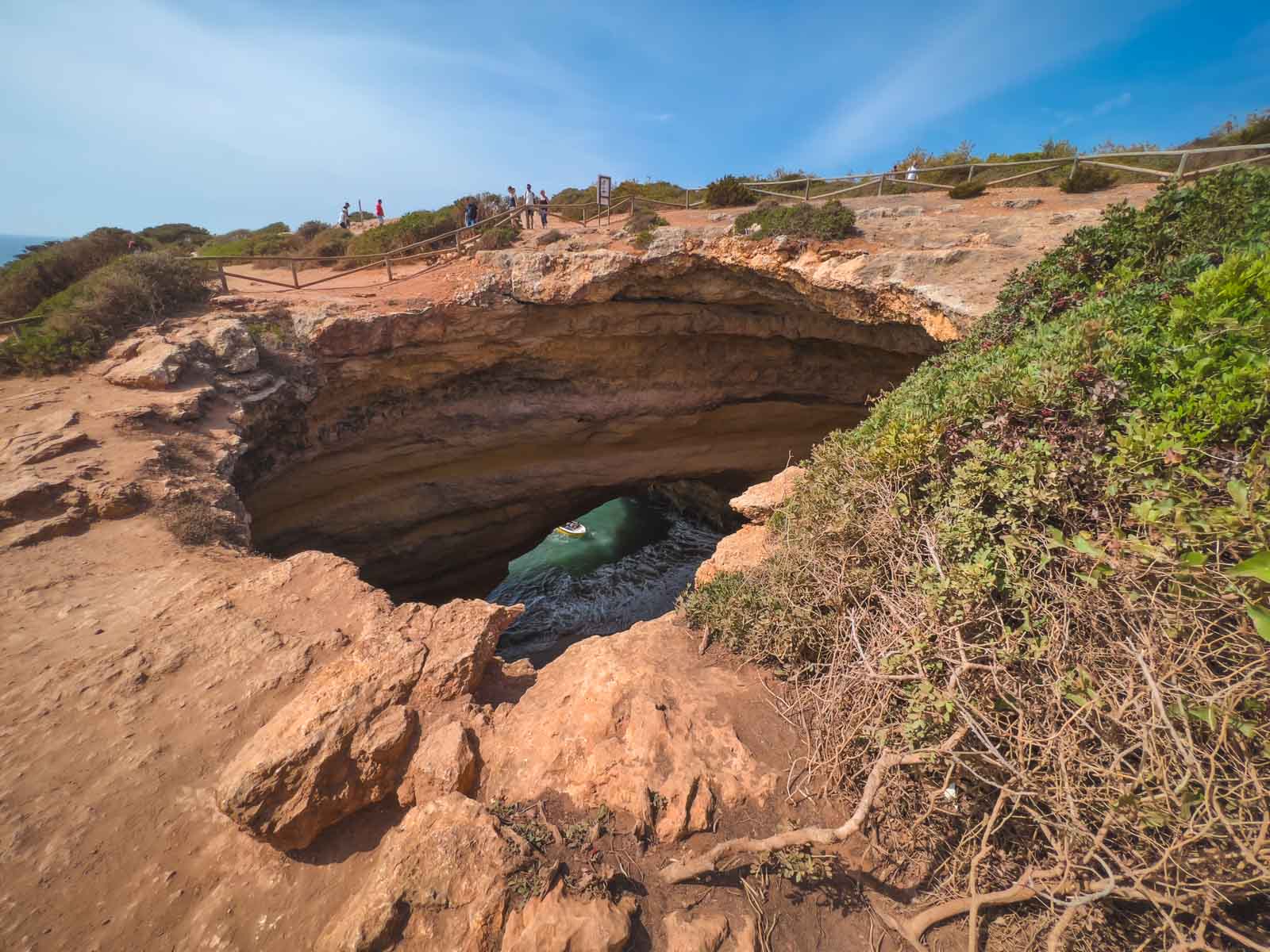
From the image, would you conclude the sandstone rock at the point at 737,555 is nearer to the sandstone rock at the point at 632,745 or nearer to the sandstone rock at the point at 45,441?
the sandstone rock at the point at 632,745

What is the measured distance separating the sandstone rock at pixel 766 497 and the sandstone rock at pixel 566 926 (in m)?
4.46

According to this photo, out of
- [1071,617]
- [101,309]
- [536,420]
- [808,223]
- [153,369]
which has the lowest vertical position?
[536,420]

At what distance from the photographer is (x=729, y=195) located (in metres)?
15.7

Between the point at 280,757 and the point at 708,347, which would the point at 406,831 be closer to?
the point at 280,757

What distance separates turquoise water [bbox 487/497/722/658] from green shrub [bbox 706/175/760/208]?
434 inches

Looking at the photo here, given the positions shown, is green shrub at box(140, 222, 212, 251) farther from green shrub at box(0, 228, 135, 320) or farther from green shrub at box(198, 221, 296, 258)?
green shrub at box(0, 228, 135, 320)

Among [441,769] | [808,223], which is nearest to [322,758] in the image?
[441,769]

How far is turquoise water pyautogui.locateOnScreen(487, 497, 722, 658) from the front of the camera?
14258mm

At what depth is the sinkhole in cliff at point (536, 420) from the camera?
414 inches

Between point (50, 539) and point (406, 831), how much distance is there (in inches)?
236

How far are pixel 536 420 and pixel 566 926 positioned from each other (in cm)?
1117

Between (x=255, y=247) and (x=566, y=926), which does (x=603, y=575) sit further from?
(x=255, y=247)

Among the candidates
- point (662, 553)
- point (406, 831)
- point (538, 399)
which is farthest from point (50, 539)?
point (662, 553)

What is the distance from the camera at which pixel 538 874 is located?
8.99ft
